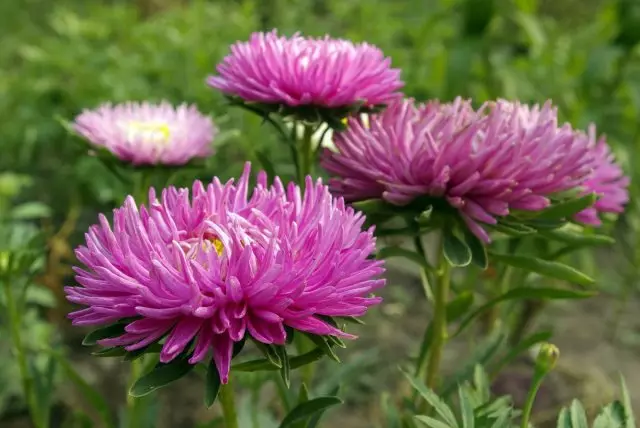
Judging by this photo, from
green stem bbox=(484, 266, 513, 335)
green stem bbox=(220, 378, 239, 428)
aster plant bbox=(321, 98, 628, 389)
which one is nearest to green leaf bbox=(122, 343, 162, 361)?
green stem bbox=(220, 378, 239, 428)

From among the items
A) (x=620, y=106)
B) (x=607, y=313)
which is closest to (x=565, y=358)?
(x=607, y=313)

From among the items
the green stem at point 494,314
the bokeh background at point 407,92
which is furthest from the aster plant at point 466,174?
the bokeh background at point 407,92

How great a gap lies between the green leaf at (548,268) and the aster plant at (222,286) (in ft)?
1.05

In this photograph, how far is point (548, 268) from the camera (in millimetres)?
900

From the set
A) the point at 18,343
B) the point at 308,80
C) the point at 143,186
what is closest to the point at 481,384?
the point at 308,80

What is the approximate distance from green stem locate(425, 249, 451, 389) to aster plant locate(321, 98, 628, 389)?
0.10 metres

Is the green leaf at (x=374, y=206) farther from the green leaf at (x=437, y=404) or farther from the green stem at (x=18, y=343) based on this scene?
the green stem at (x=18, y=343)

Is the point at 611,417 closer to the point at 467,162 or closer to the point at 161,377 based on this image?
the point at 467,162

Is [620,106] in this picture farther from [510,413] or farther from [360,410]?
[510,413]

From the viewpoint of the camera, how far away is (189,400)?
1.85m

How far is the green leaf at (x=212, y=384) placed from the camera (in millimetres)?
622

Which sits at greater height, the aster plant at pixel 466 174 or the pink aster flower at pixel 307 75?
the pink aster flower at pixel 307 75

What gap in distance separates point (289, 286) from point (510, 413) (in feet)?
1.20

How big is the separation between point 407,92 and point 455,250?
131 cm
